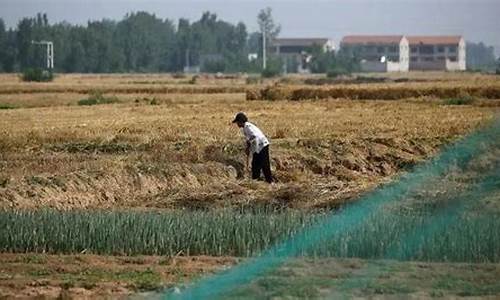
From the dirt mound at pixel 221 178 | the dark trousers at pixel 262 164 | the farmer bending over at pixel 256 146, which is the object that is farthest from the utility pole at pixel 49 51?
the farmer bending over at pixel 256 146

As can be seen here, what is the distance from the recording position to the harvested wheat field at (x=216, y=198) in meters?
11.2

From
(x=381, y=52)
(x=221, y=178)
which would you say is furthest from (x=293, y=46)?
(x=221, y=178)

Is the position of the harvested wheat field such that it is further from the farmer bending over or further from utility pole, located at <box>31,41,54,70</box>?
utility pole, located at <box>31,41,54,70</box>

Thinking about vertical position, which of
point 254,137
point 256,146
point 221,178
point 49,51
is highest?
point 49,51

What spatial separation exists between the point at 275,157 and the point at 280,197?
5321 millimetres

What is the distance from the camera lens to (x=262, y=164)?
21.0 metres

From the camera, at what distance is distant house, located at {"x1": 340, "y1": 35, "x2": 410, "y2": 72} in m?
133

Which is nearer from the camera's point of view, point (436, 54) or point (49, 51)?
point (49, 51)

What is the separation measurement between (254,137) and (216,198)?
76.3 inches

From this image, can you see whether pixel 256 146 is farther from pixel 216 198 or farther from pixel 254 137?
pixel 216 198

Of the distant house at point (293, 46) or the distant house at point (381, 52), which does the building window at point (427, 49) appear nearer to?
the distant house at point (381, 52)

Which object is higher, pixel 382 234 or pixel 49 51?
pixel 49 51

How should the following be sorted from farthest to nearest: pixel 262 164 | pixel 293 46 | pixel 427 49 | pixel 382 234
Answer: pixel 293 46 → pixel 427 49 → pixel 262 164 → pixel 382 234

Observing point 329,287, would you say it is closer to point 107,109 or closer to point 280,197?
point 280,197
